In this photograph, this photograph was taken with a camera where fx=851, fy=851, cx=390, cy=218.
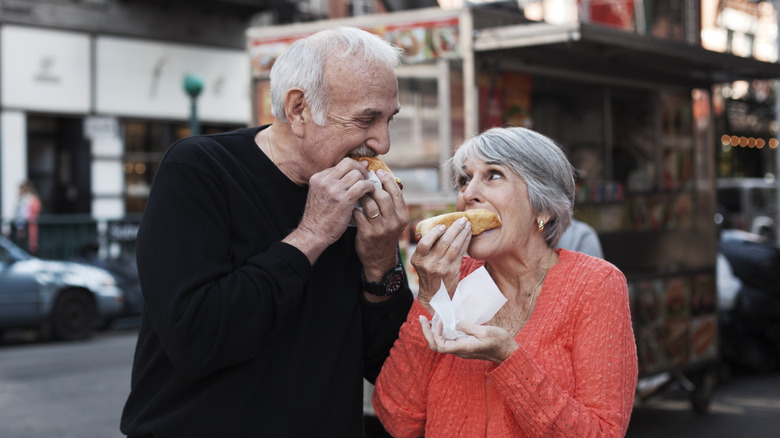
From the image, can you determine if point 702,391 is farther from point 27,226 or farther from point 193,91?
point 27,226

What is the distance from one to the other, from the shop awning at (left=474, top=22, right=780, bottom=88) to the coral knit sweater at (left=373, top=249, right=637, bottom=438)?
3.31 m

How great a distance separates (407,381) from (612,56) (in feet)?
14.9

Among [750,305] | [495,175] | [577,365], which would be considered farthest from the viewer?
[750,305]

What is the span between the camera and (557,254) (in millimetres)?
2494

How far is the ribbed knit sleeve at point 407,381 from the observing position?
2338 millimetres

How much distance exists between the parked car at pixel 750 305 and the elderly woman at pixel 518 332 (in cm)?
691

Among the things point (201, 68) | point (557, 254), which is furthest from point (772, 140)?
point (557, 254)

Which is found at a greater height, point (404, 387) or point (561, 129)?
point (561, 129)

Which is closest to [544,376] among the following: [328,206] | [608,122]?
[328,206]

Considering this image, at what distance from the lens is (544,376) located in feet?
6.83

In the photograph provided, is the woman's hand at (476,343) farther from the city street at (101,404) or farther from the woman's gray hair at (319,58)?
the city street at (101,404)

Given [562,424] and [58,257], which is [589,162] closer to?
[562,424]

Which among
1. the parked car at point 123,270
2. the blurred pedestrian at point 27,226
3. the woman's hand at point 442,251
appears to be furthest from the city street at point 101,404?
the woman's hand at point 442,251

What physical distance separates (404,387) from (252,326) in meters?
0.55
